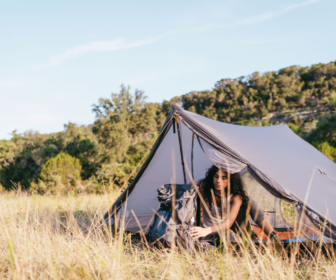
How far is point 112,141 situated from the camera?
66.3 ft

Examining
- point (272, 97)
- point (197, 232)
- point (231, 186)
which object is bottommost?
point (197, 232)

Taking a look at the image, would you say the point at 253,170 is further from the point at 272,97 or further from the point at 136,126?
the point at 272,97

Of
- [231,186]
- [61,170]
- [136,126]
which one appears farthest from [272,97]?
[231,186]

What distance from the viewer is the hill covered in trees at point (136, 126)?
49.2ft

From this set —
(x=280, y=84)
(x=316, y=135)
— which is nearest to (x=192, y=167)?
(x=316, y=135)

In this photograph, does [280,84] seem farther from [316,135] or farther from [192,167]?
[192,167]

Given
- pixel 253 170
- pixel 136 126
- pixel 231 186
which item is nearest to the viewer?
pixel 253 170

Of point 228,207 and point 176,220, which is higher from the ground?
point 228,207

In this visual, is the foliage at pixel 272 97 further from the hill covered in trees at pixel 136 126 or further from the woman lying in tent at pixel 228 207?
the woman lying in tent at pixel 228 207

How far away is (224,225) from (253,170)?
0.61 meters

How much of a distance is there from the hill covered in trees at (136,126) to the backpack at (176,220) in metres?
8.05

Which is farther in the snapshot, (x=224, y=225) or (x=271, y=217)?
(x=271, y=217)

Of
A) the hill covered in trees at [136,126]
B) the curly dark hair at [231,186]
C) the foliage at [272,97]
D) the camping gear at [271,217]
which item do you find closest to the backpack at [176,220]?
the curly dark hair at [231,186]

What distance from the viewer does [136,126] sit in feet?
74.9
